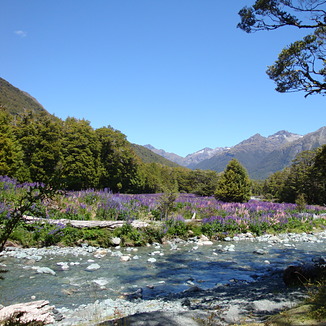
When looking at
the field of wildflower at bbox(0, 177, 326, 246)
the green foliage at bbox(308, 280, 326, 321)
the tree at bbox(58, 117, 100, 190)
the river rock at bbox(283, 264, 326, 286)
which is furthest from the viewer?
the tree at bbox(58, 117, 100, 190)

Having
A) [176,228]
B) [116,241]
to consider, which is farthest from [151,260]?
[176,228]

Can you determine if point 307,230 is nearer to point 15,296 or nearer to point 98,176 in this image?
point 15,296

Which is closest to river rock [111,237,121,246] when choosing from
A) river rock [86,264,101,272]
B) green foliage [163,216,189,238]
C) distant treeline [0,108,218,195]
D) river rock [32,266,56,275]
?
green foliage [163,216,189,238]

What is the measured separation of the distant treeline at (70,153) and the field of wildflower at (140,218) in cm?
196

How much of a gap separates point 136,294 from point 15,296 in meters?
2.42

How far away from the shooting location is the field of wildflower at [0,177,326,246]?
10.0m

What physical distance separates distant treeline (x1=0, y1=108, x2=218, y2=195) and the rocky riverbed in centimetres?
592

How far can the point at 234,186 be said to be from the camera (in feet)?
74.9

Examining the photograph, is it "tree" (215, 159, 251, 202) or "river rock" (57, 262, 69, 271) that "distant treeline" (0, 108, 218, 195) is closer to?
"tree" (215, 159, 251, 202)

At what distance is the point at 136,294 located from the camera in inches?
220

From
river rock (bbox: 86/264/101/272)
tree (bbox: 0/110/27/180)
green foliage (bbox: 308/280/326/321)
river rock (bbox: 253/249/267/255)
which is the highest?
tree (bbox: 0/110/27/180)

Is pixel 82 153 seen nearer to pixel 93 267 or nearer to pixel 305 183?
pixel 93 267

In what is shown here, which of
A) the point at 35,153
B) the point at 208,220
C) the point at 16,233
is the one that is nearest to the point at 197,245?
the point at 208,220

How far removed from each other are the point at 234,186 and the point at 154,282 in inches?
689
